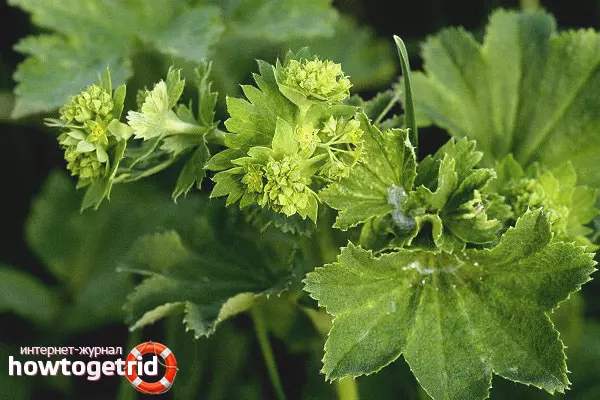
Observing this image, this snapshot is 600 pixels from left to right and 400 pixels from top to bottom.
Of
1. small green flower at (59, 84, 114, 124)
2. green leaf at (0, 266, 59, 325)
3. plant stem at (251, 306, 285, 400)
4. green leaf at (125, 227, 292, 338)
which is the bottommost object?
green leaf at (0, 266, 59, 325)

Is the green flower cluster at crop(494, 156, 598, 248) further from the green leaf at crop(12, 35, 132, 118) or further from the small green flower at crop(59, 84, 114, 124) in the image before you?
the green leaf at crop(12, 35, 132, 118)

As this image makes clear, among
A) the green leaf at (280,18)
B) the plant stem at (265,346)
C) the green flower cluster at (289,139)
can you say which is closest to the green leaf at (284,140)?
the green flower cluster at (289,139)

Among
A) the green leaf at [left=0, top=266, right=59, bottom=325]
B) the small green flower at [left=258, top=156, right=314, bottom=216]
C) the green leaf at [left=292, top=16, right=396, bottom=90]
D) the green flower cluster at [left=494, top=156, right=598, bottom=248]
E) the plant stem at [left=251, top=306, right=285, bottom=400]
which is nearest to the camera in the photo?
the small green flower at [left=258, top=156, right=314, bottom=216]

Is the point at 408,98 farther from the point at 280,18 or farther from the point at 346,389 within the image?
the point at 280,18

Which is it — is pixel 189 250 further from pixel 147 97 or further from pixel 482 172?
pixel 482 172

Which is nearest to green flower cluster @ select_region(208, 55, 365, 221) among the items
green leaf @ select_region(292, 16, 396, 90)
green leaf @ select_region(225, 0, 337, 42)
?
green leaf @ select_region(225, 0, 337, 42)

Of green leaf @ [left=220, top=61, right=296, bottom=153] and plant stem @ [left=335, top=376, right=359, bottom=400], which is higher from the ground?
green leaf @ [left=220, top=61, right=296, bottom=153]

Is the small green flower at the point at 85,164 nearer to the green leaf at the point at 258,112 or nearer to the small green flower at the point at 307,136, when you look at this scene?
the green leaf at the point at 258,112
